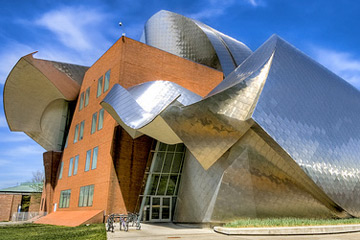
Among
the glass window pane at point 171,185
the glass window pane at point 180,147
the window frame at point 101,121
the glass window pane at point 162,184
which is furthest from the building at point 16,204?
the glass window pane at point 180,147

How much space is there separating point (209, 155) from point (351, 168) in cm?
771

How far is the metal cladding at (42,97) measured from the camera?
96.7ft

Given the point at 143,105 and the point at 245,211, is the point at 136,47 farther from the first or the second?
the point at 245,211

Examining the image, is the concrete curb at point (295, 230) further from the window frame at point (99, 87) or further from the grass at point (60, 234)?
Result: the window frame at point (99, 87)

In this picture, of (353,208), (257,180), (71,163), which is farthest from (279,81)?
(71,163)

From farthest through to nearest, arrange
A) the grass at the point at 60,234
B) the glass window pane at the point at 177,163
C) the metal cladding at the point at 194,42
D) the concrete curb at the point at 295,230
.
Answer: the metal cladding at the point at 194,42, the glass window pane at the point at 177,163, the grass at the point at 60,234, the concrete curb at the point at 295,230

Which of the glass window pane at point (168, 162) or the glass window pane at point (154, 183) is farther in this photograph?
the glass window pane at point (168, 162)

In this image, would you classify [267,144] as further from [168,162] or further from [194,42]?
[194,42]

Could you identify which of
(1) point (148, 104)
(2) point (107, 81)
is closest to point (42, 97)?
(2) point (107, 81)

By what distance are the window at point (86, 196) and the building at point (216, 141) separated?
0.08 metres

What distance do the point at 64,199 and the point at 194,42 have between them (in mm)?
19286

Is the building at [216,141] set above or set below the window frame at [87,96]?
below

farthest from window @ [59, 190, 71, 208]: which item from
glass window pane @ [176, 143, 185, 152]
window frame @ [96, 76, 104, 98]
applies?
glass window pane @ [176, 143, 185, 152]

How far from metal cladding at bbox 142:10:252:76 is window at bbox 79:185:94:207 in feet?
51.6
